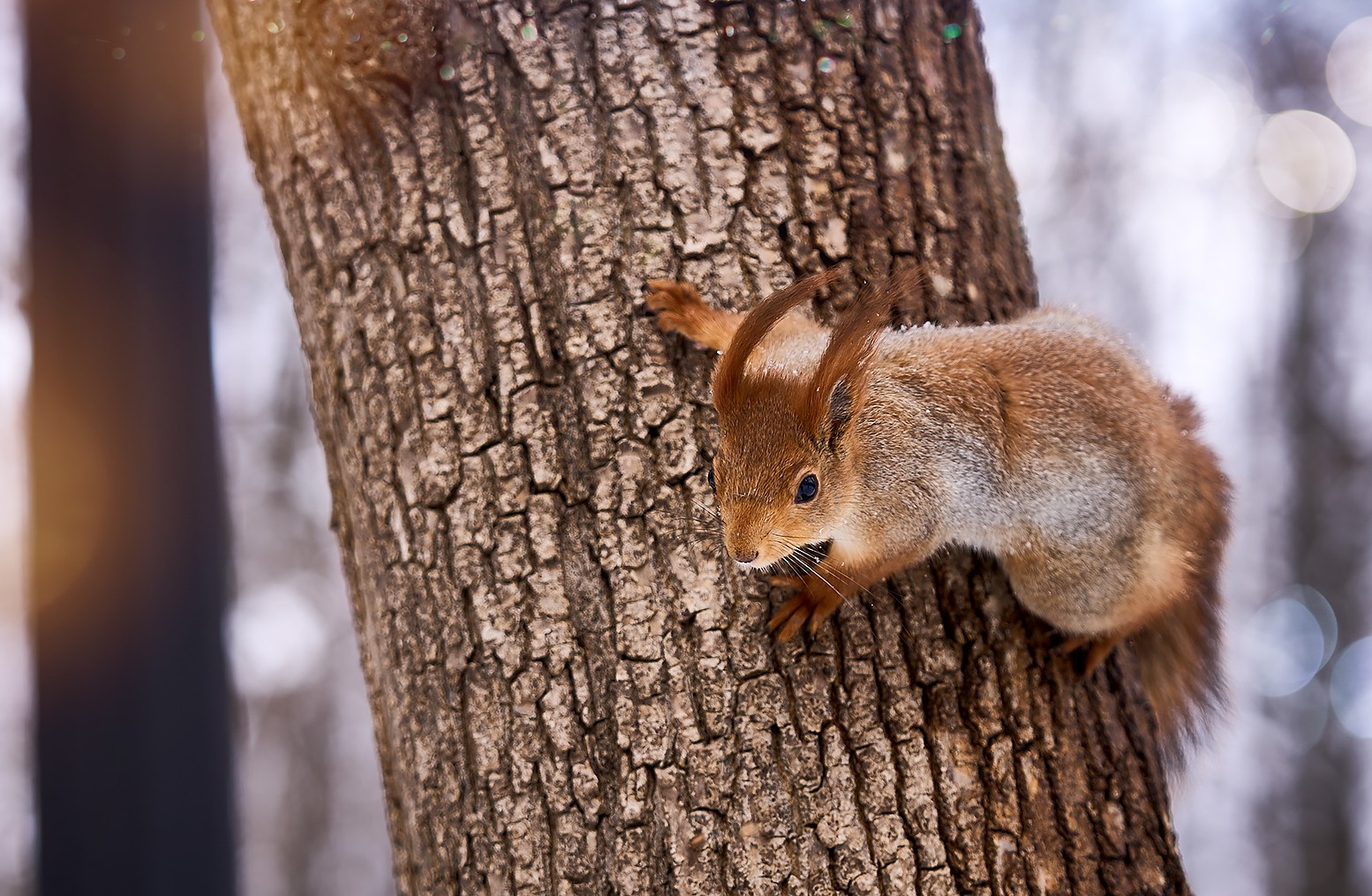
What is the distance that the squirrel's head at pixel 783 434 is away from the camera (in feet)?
3.41

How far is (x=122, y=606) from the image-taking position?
207 cm

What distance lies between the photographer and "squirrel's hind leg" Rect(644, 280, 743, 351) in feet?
3.68

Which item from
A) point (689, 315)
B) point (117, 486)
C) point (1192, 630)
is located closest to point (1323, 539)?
point (1192, 630)

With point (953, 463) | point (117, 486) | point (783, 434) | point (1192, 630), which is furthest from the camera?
point (117, 486)

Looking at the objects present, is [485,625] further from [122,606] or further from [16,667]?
[16,667]

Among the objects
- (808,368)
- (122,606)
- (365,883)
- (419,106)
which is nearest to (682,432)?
(808,368)

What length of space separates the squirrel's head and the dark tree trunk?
1651mm

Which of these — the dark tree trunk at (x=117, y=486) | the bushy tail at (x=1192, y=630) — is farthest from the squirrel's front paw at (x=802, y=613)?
the dark tree trunk at (x=117, y=486)

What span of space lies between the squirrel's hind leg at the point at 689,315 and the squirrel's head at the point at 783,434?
76 mm

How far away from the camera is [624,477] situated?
1.13 metres

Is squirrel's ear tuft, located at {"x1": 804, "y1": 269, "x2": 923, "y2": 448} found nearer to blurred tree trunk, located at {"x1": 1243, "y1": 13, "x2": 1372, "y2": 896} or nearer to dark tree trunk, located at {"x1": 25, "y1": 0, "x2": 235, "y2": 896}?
dark tree trunk, located at {"x1": 25, "y1": 0, "x2": 235, "y2": 896}

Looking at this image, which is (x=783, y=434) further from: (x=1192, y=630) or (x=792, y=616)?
(x=1192, y=630)

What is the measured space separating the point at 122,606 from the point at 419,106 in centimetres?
149

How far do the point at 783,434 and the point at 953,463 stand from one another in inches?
10.9
